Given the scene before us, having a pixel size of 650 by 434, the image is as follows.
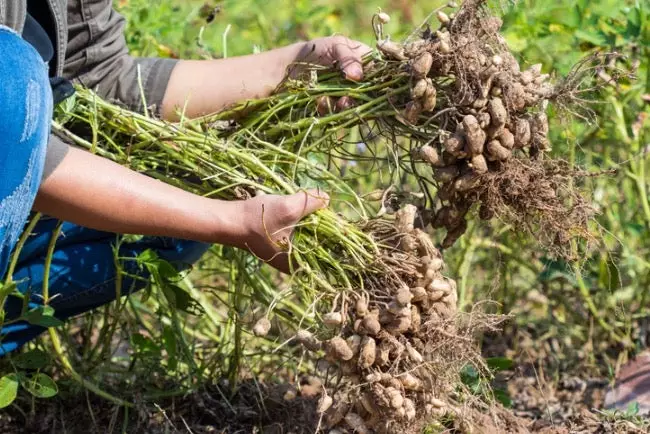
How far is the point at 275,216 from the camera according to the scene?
156 centimetres

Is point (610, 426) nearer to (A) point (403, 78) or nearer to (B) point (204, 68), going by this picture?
(A) point (403, 78)

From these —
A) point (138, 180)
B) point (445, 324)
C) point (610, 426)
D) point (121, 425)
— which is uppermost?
point (138, 180)

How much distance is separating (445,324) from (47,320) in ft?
2.12

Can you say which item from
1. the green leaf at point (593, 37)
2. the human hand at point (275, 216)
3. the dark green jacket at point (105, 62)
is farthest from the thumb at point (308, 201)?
the green leaf at point (593, 37)

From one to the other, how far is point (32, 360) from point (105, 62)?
1.90 feet

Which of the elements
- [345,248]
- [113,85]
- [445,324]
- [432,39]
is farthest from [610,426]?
[113,85]

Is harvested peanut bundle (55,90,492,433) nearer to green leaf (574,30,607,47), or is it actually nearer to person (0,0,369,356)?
person (0,0,369,356)

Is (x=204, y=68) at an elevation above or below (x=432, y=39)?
below

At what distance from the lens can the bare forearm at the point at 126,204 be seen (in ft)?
5.06

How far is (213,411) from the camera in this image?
200 cm

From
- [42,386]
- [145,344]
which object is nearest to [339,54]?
[145,344]

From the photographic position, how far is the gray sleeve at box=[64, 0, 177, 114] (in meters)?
1.93

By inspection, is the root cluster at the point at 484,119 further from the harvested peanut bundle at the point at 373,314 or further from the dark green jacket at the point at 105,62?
the dark green jacket at the point at 105,62

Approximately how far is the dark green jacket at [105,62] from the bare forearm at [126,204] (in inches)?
13.7
